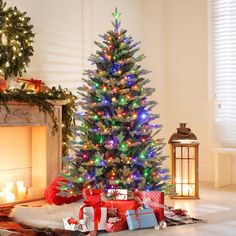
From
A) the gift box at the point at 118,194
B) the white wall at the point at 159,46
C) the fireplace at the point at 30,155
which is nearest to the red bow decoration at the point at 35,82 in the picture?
the fireplace at the point at 30,155

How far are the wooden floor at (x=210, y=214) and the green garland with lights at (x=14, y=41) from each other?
2067 millimetres

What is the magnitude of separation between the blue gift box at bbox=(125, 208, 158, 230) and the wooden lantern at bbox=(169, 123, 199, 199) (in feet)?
3.90

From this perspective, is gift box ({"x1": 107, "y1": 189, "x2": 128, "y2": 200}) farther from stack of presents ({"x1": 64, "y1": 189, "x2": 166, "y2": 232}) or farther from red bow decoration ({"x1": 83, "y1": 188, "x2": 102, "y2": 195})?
red bow decoration ({"x1": 83, "y1": 188, "x2": 102, "y2": 195})

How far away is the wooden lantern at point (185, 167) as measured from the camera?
15.7 feet

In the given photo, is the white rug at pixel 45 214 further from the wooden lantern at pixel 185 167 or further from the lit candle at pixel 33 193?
the wooden lantern at pixel 185 167

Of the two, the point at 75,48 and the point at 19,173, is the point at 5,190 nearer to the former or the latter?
the point at 19,173

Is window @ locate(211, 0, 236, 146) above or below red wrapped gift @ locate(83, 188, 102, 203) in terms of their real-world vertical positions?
above

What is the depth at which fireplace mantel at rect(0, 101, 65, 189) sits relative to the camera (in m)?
4.71

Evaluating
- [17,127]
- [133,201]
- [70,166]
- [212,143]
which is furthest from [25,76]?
[212,143]

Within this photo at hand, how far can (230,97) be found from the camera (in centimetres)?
588

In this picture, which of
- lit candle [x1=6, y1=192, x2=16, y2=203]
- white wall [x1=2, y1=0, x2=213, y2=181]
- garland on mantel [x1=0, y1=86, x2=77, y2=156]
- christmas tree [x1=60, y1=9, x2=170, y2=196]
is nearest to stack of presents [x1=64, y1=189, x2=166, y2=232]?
christmas tree [x1=60, y1=9, x2=170, y2=196]

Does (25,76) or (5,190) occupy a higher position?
(25,76)

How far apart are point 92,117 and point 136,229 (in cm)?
98

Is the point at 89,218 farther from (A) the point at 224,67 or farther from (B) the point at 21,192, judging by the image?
(A) the point at 224,67
